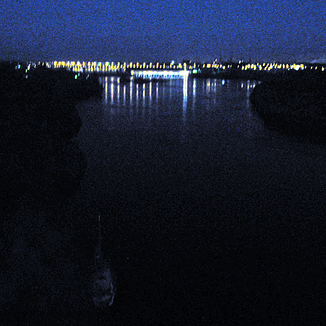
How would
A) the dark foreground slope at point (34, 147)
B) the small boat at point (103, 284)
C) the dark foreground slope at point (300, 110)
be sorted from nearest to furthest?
the small boat at point (103, 284)
the dark foreground slope at point (34, 147)
the dark foreground slope at point (300, 110)

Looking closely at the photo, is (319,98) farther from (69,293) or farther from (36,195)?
(69,293)

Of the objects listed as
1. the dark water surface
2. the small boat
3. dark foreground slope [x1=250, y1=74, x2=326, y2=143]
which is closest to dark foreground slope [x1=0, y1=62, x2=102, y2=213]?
the dark water surface

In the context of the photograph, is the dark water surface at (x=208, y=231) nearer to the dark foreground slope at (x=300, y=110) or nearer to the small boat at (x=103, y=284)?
the small boat at (x=103, y=284)

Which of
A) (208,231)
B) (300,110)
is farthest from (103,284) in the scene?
(300,110)

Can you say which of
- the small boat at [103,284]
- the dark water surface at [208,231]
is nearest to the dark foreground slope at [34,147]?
the dark water surface at [208,231]

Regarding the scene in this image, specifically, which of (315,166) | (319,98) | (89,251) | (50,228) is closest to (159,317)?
(89,251)

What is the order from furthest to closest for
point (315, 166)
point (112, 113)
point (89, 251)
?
point (112, 113)
point (315, 166)
point (89, 251)
